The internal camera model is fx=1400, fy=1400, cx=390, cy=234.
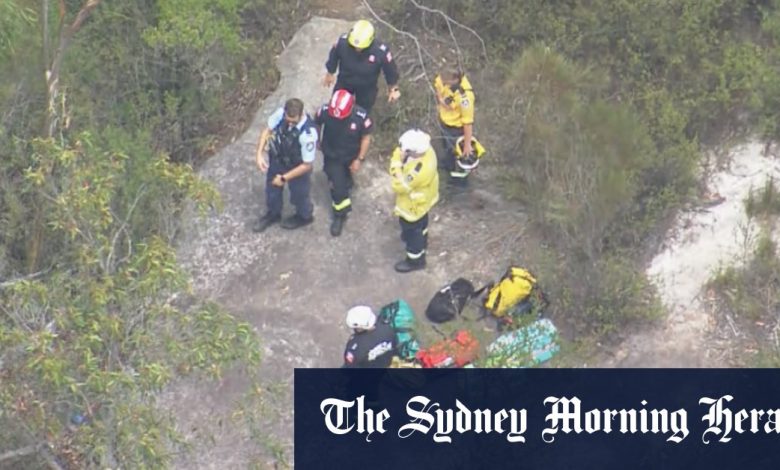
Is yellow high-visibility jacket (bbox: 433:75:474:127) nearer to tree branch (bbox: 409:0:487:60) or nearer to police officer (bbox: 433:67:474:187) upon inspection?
police officer (bbox: 433:67:474:187)

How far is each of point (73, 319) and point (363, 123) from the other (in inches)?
165

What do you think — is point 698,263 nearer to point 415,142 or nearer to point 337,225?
point 415,142

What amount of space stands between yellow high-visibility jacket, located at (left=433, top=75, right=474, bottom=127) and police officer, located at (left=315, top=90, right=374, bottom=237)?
2.35 ft

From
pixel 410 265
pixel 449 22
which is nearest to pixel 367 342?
Result: pixel 410 265

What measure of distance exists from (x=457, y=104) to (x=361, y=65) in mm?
884

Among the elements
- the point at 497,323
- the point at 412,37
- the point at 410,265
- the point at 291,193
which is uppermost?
the point at 412,37

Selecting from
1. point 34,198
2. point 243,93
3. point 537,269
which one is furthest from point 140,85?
point 537,269

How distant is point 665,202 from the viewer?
11.8 m

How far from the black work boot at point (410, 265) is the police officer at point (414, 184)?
0.14 metres

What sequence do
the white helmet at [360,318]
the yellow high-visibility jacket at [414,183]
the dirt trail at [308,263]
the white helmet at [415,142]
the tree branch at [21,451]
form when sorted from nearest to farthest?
the tree branch at [21,451]
the white helmet at [360,318]
the white helmet at [415,142]
the yellow high-visibility jacket at [414,183]
the dirt trail at [308,263]

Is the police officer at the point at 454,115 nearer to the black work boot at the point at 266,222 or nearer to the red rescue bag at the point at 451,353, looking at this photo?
the black work boot at the point at 266,222

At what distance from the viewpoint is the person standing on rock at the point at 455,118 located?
39.0 feet

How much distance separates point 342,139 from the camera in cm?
1167

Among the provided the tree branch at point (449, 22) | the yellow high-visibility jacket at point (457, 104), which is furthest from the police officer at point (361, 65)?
the tree branch at point (449, 22)
